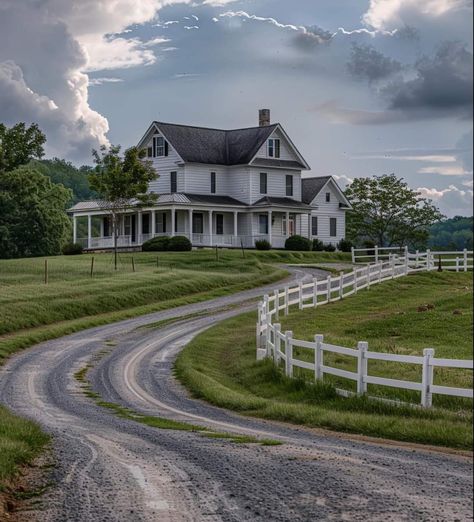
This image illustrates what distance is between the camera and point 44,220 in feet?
193

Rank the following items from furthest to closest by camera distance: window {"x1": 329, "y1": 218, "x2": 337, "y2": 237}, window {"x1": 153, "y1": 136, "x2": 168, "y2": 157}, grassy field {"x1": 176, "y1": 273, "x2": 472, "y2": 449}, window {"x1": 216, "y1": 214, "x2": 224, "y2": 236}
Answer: window {"x1": 153, "y1": 136, "x2": 168, "y2": 157} → window {"x1": 216, "y1": 214, "x2": 224, "y2": 236} → window {"x1": 329, "y1": 218, "x2": 337, "y2": 237} → grassy field {"x1": 176, "y1": 273, "x2": 472, "y2": 449}

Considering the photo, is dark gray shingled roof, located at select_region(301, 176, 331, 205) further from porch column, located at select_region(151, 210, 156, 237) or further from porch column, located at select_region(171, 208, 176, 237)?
porch column, located at select_region(171, 208, 176, 237)

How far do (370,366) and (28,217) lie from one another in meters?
41.7

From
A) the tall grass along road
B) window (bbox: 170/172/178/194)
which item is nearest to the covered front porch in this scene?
window (bbox: 170/172/178/194)

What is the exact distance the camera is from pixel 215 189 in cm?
5656

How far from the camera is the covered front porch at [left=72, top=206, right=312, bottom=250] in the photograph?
53.2m

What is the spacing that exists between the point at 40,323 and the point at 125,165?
1782cm

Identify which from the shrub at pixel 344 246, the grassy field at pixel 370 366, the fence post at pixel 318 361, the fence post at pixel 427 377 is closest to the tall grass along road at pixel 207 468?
the grassy field at pixel 370 366

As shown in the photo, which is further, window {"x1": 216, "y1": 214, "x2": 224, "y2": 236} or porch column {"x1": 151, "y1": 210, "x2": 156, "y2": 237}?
window {"x1": 216, "y1": 214, "x2": 224, "y2": 236}

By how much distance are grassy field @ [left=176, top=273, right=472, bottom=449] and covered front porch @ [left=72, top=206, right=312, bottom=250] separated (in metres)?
15.6

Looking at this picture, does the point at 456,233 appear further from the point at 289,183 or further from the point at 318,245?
the point at 289,183

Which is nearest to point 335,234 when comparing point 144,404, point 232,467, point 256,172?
point 144,404

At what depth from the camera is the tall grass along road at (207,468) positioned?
34.4 feet

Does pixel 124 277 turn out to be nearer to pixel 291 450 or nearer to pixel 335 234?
pixel 335 234
